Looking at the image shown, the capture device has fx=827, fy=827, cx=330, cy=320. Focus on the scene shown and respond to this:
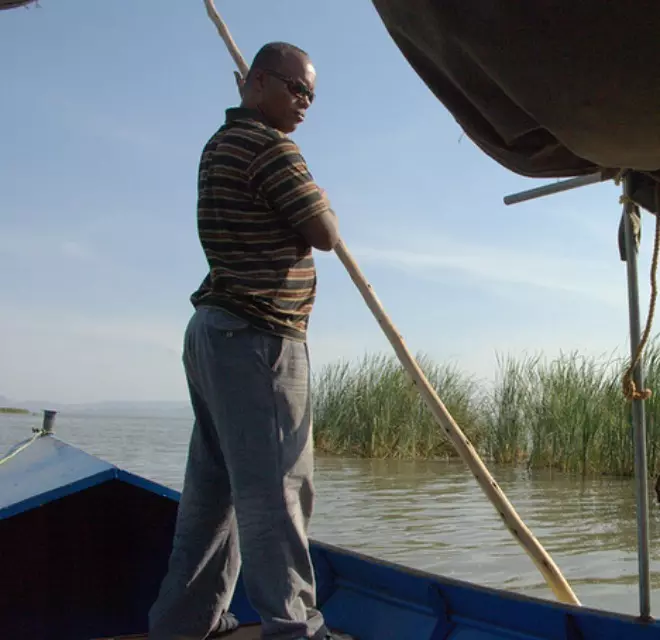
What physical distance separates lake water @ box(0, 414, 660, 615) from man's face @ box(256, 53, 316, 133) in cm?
302

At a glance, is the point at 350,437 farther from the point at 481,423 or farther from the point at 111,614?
the point at 111,614

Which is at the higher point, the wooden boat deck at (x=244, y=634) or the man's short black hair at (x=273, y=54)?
the man's short black hair at (x=273, y=54)

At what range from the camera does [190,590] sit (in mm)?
1959

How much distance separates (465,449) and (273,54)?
125cm

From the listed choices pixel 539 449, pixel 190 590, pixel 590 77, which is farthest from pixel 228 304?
pixel 539 449

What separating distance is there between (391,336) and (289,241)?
0.77 meters

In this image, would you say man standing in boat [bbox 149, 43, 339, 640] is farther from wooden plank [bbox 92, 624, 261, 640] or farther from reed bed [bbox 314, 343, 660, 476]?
reed bed [bbox 314, 343, 660, 476]

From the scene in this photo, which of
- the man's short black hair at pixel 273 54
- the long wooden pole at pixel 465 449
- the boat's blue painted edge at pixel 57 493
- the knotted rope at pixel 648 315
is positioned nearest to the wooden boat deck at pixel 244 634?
the boat's blue painted edge at pixel 57 493

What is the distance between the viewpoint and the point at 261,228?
1.79 m

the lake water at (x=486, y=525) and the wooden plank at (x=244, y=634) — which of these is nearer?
the wooden plank at (x=244, y=634)

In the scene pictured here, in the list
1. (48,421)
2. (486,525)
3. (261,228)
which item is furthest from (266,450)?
(486,525)

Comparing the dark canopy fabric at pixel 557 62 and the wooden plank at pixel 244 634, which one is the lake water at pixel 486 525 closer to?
the wooden plank at pixel 244 634

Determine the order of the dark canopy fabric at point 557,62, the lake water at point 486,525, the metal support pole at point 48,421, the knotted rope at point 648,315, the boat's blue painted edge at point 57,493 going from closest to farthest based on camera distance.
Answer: the dark canopy fabric at point 557,62 < the knotted rope at point 648,315 < the boat's blue painted edge at point 57,493 < the metal support pole at point 48,421 < the lake water at point 486,525

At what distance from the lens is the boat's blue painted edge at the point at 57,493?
91.0 inches
